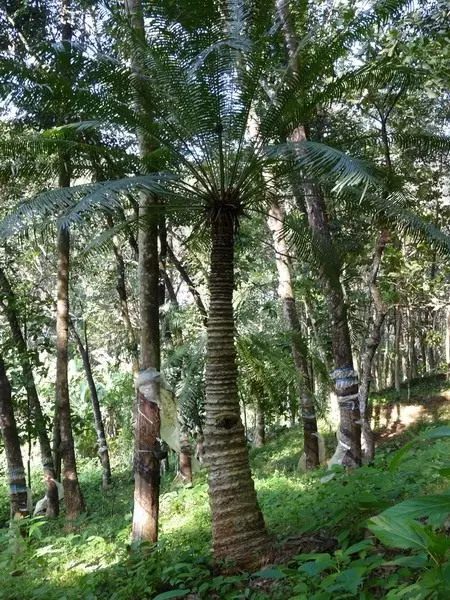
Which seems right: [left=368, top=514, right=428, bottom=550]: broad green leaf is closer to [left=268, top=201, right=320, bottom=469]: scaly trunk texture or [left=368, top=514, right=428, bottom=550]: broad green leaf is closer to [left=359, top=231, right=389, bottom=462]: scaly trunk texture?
[left=359, top=231, right=389, bottom=462]: scaly trunk texture

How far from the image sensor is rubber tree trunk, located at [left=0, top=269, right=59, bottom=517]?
9.85 meters

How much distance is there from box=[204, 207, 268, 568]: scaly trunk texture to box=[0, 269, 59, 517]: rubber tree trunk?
20.3 ft

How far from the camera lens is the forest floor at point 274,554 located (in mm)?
2189

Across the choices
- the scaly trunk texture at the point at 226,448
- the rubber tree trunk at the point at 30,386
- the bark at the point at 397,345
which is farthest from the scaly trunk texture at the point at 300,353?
the bark at the point at 397,345

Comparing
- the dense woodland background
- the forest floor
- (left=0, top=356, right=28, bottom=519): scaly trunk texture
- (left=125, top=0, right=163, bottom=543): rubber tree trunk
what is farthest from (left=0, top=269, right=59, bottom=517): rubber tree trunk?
(left=125, top=0, right=163, bottom=543): rubber tree trunk

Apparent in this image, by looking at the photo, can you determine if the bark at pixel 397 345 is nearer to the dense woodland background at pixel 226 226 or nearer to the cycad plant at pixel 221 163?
the dense woodland background at pixel 226 226

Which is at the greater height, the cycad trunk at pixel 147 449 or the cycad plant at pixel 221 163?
the cycad plant at pixel 221 163

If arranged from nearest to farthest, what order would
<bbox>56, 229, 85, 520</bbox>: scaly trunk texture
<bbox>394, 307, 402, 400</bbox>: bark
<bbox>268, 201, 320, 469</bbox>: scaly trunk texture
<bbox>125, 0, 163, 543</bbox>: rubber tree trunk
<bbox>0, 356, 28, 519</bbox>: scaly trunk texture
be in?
<bbox>125, 0, 163, 543</bbox>: rubber tree trunk < <bbox>0, 356, 28, 519</bbox>: scaly trunk texture < <bbox>56, 229, 85, 520</bbox>: scaly trunk texture < <bbox>268, 201, 320, 469</bbox>: scaly trunk texture < <bbox>394, 307, 402, 400</bbox>: bark

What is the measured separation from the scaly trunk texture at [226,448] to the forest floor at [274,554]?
0.22 m

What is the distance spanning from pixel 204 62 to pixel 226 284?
1959 millimetres

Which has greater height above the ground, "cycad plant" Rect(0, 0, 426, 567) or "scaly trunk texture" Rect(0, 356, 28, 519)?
"cycad plant" Rect(0, 0, 426, 567)

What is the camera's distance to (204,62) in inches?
184

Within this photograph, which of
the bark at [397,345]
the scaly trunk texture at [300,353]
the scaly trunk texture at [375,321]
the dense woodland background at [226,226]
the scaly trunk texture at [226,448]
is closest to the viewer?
the dense woodland background at [226,226]

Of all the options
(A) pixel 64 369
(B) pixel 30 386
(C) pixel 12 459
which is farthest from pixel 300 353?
(B) pixel 30 386
